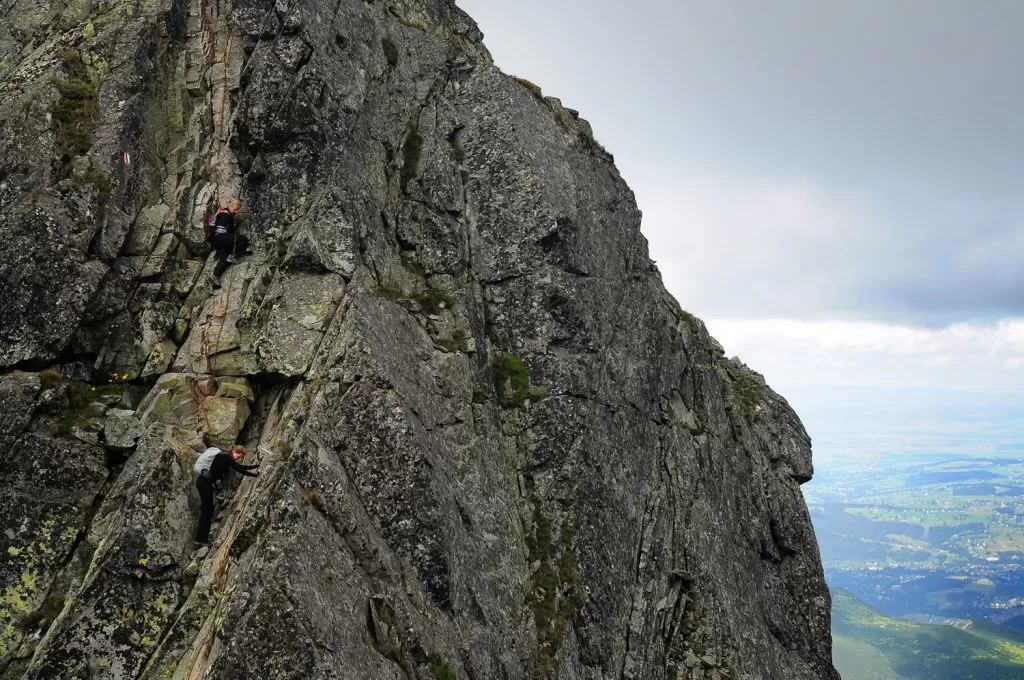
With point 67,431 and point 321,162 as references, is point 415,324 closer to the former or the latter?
point 321,162

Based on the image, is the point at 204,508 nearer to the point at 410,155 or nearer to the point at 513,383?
the point at 513,383

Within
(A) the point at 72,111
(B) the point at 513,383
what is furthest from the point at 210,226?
(B) the point at 513,383

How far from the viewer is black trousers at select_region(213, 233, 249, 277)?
89.0 feet

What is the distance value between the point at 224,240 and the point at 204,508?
11.3m

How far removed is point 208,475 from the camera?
69.9ft

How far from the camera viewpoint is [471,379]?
28.2 meters

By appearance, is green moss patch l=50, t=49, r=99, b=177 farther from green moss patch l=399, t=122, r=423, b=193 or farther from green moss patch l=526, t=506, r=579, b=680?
green moss patch l=526, t=506, r=579, b=680

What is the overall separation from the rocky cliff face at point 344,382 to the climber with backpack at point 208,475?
0.58m

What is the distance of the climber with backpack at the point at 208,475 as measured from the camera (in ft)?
68.5

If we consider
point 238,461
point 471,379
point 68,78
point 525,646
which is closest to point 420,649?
point 525,646

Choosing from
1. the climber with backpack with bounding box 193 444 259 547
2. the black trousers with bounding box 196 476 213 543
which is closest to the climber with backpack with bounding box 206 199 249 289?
the climber with backpack with bounding box 193 444 259 547

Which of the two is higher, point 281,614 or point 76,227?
point 76,227

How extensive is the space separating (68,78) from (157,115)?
3724mm

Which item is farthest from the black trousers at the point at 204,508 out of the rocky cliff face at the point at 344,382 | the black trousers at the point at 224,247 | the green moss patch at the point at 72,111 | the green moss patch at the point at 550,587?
the green moss patch at the point at 72,111
